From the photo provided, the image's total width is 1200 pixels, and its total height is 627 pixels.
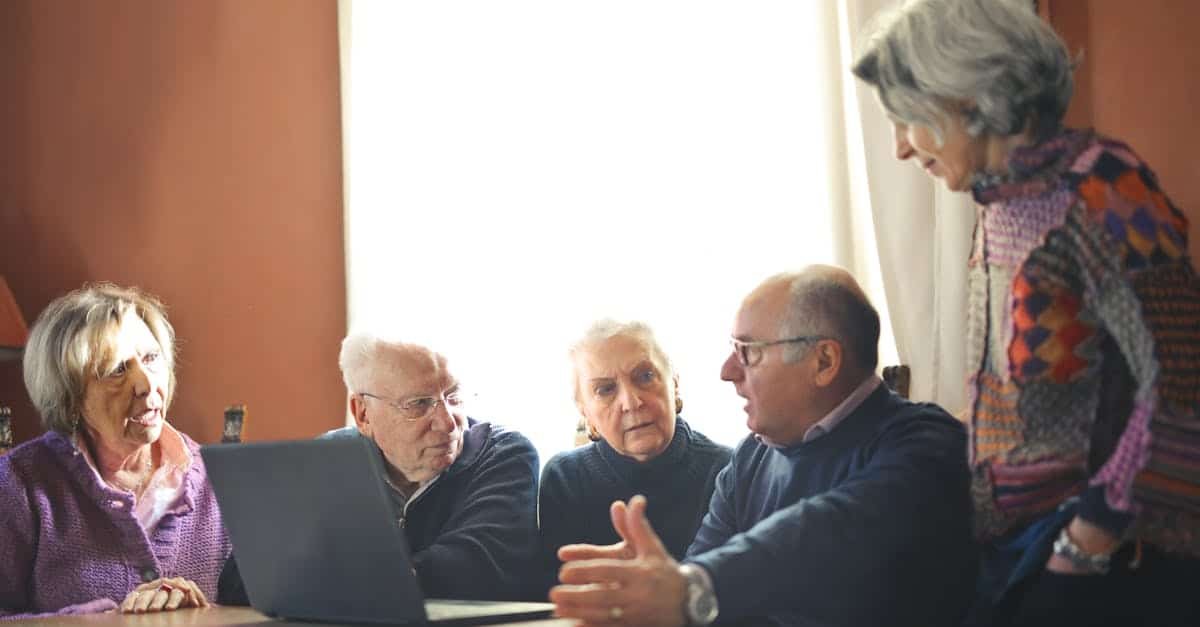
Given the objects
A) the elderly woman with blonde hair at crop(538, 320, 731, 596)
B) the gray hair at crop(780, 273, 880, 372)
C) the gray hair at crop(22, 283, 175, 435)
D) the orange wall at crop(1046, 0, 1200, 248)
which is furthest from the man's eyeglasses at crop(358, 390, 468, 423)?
the orange wall at crop(1046, 0, 1200, 248)

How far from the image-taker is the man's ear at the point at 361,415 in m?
3.06

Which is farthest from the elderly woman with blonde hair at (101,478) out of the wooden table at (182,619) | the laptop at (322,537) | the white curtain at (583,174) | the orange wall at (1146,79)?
the orange wall at (1146,79)

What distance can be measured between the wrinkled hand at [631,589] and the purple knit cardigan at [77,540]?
152 cm

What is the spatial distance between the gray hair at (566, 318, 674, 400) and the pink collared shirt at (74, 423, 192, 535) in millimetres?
999

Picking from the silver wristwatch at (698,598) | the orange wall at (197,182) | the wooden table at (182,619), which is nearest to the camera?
the silver wristwatch at (698,598)

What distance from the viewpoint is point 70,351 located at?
3.24 metres

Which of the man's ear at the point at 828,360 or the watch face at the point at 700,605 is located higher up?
the man's ear at the point at 828,360

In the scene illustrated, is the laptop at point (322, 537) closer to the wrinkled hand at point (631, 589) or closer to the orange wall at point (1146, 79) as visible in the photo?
the wrinkled hand at point (631, 589)

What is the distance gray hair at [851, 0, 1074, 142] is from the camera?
1.88 meters

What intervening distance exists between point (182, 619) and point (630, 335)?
1144 mm

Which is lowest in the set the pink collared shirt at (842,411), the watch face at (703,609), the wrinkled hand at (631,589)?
the watch face at (703,609)

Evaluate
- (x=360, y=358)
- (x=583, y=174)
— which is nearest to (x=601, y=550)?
(x=360, y=358)

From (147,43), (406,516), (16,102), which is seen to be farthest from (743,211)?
(16,102)

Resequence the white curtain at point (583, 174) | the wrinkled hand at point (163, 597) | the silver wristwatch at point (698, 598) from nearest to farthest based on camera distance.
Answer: the silver wristwatch at point (698, 598)
the wrinkled hand at point (163, 597)
the white curtain at point (583, 174)
